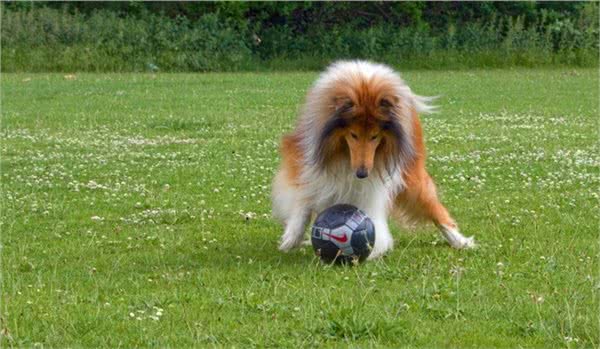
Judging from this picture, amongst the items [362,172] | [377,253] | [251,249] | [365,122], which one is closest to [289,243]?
[251,249]

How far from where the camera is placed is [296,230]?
7.87 m

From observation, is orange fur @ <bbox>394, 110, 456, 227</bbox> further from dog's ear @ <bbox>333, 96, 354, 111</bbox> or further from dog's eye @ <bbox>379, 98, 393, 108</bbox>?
dog's ear @ <bbox>333, 96, 354, 111</bbox>

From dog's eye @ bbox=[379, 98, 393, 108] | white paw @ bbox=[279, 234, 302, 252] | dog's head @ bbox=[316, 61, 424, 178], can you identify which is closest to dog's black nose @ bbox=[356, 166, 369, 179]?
dog's head @ bbox=[316, 61, 424, 178]

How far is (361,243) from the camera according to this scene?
718cm

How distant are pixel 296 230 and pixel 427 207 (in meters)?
1.05

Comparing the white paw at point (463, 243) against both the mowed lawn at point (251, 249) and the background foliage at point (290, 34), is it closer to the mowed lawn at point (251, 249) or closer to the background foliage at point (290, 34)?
the mowed lawn at point (251, 249)

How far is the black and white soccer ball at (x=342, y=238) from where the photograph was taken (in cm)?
716

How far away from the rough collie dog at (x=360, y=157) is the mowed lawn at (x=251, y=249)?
294 mm

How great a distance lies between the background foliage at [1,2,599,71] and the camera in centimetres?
3006

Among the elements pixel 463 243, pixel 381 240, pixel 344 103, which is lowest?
pixel 463 243

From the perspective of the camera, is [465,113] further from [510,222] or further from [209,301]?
[209,301]

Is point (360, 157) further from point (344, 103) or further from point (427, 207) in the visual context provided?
point (427, 207)

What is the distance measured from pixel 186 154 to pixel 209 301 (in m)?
7.37

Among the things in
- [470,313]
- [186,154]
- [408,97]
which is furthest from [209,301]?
[186,154]
